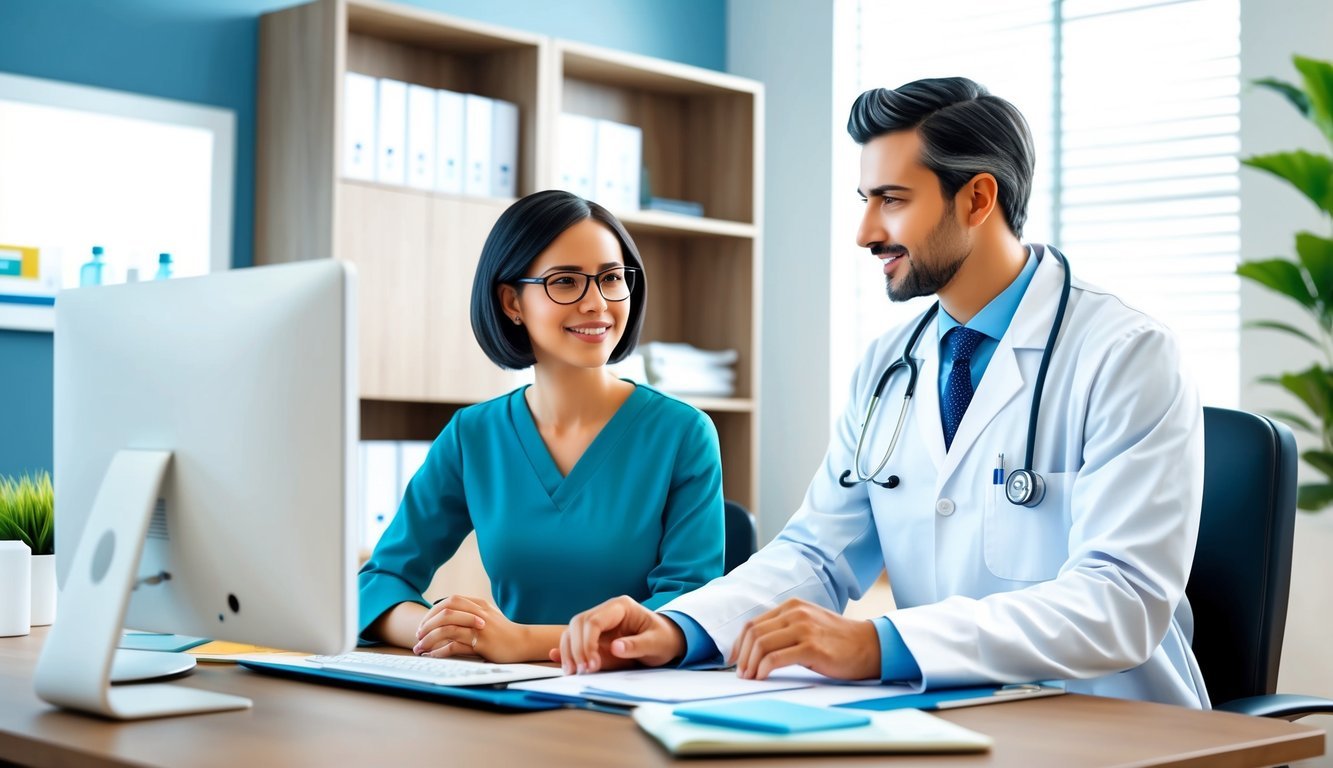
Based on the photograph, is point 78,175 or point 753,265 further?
point 753,265

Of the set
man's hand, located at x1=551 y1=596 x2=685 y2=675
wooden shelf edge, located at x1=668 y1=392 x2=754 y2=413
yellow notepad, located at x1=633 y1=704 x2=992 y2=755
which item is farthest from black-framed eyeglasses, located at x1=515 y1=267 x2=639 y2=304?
wooden shelf edge, located at x1=668 y1=392 x2=754 y2=413

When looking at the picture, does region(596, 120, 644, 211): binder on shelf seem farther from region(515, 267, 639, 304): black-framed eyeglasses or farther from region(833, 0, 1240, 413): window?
region(515, 267, 639, 304): black-framed eyeglasses

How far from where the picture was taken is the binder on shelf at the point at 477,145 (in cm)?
367

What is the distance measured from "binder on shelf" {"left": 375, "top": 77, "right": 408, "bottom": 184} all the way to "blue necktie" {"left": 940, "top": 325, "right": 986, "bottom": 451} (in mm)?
2005

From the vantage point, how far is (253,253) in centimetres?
353

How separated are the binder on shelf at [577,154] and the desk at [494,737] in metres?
2.70

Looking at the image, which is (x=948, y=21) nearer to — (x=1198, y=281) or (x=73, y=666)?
(x=1198, y=281)

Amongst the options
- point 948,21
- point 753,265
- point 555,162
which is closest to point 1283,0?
point 948,21

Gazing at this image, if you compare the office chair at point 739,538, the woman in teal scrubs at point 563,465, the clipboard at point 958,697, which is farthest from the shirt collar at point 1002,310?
the office chair at point 739,538

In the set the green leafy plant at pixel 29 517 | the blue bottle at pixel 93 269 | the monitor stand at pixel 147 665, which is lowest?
the monitor stand at pixel 147 665

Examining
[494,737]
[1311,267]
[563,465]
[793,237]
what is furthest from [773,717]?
[793,237]

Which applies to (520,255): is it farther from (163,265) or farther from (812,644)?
(163,265)

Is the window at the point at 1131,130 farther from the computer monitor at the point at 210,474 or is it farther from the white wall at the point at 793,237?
the computer monitor at the point at 210,474

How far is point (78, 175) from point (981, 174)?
7.52ft
